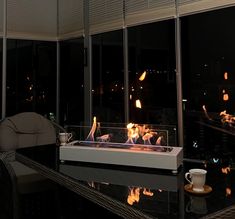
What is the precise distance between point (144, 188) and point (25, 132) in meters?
2.65

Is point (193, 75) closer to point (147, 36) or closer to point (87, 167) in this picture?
point (147, 36)

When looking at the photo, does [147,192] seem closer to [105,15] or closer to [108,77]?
[108,77]

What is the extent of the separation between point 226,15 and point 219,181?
2527mm

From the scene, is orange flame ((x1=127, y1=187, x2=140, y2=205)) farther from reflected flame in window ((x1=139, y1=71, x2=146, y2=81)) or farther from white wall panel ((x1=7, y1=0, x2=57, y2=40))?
white wall panel ((x1=7, y1=0, x2=57, y2=40))

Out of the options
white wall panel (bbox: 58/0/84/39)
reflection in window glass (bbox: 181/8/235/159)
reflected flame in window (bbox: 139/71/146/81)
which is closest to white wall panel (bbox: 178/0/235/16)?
reflection in window glass (bbox: 181/8/235/159)

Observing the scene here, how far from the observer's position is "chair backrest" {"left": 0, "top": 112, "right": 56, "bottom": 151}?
11.8 ft

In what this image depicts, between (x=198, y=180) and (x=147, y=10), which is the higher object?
(x=147, y=10)

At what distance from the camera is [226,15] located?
343 cm

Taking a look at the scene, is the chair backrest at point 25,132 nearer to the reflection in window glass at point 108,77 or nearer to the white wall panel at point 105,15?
the reflection in window glass at point 108,77

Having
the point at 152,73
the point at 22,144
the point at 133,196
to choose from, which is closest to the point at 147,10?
the point at 152,73

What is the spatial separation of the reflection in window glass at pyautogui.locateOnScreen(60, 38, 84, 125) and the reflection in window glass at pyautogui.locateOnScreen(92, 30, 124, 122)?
29 centimetres

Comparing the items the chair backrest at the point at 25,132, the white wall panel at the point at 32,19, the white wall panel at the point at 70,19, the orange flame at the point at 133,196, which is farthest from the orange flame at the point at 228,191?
the white wall panel at the point at 32,19

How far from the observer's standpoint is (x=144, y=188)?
151 cm

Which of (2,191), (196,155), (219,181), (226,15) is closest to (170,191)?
(219,181)
